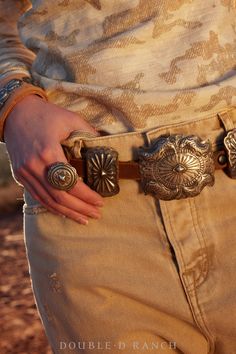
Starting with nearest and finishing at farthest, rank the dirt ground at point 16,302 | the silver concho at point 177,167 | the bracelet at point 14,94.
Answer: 1. the silver concho at point 177,167
2. the bracelet at point 14,94
3. the dirt ground at point 16,302

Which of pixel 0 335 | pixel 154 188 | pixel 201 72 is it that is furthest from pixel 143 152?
pixel 0 335

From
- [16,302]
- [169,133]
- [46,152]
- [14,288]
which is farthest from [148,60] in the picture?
[14,288]

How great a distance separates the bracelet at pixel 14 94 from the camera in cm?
157

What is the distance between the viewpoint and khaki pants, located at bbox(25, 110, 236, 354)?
149 cm

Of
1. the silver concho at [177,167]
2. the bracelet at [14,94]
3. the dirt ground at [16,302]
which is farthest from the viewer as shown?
the dirt ground at [16,302]

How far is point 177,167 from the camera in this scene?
1463mm

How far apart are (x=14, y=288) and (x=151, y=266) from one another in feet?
11.6

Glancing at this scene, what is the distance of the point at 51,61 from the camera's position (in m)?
1.60

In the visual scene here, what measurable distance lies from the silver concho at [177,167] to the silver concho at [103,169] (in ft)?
0.18

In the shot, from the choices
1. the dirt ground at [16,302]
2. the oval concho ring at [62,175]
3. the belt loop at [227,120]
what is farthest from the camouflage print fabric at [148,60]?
the dirt ground at [16,302]

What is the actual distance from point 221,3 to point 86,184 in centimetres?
45

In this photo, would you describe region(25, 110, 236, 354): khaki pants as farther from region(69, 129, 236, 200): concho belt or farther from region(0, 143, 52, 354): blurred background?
region(0, 143, 52, 354): blurred background

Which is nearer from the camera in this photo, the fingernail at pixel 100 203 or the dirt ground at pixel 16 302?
the fingernail at pixel 100 203

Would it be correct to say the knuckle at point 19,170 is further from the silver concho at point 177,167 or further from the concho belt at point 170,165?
the silver concho at point 177,167
